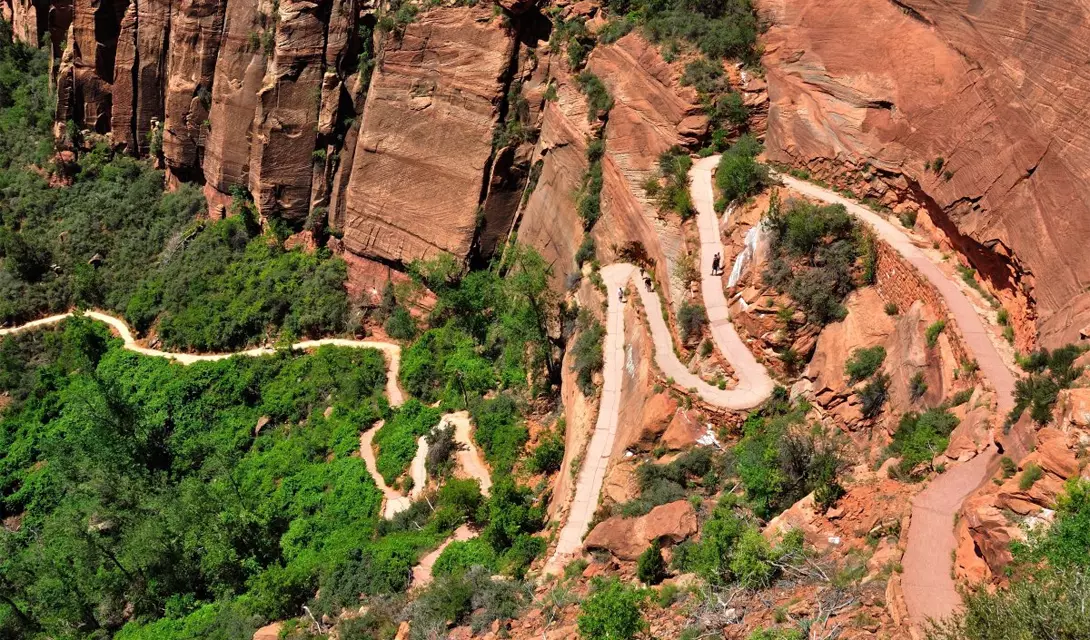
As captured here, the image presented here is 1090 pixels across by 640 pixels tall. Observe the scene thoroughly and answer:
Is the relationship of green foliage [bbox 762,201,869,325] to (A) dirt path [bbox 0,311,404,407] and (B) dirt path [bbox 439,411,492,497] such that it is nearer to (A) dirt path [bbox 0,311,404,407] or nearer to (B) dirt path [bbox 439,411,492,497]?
(B) dirt path [bbox 439,411,492,497]

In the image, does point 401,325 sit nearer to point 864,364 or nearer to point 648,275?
point 648,275

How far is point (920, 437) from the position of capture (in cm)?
1745

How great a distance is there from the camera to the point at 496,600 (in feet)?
70.5

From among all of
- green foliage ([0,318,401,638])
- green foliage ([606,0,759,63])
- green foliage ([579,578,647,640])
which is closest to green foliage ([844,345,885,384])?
green foliage ([579,578,647,640])

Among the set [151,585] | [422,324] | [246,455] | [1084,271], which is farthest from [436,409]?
[1084,271]

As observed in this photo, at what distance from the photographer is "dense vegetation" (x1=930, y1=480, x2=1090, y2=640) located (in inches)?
427

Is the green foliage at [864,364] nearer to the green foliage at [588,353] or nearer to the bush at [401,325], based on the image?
the green foliage at [588,353]

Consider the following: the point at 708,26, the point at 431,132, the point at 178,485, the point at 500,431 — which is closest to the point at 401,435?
the point at 500,431

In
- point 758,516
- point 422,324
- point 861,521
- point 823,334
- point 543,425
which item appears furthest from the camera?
point 422,324

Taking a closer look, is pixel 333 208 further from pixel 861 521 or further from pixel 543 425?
pixel 861 521

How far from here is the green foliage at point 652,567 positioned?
734 inches

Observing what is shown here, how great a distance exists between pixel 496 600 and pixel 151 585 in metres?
18.5

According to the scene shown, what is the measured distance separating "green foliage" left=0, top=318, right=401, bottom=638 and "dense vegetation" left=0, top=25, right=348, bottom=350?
2.91 metres

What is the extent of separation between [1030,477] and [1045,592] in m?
3.15
